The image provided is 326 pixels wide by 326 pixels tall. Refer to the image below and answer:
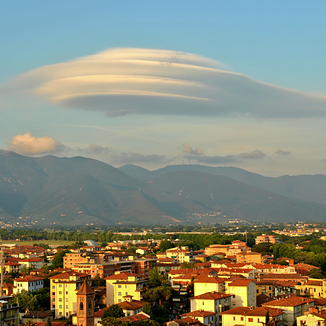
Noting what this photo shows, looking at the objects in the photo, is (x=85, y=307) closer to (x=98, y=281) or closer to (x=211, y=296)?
(x=211, y=296)

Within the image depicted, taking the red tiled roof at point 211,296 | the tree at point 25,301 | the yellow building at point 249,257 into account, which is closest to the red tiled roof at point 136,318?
the red tiled roof at point 211,296

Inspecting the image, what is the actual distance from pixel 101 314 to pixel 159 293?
7.98 m

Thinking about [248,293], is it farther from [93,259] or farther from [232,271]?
[93,259]

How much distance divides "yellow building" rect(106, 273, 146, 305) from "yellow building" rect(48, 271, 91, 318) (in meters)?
2.84

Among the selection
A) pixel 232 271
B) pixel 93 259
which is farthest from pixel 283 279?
pixel 93 259

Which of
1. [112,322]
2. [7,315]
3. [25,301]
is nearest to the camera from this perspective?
[7,315]

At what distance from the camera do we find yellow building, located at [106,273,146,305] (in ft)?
164

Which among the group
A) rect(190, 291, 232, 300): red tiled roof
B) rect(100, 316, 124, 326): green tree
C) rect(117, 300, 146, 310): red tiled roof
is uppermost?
rect(190, 291, 232, 300): red tiled roof

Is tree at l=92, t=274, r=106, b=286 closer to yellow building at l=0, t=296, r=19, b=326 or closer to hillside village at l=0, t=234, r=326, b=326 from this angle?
hillside village at l=0, t=234, r=326, b=326

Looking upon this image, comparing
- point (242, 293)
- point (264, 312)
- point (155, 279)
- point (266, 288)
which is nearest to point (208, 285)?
point (242, 293)

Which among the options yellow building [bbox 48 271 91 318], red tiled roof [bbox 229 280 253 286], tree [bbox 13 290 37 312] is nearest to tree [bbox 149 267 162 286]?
yellow building [bbox 48 271 91 318]

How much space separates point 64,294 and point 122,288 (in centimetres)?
501

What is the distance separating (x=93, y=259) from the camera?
67.6 metres

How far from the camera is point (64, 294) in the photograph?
50188 millimetres
